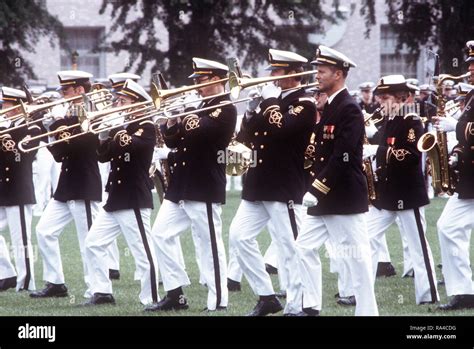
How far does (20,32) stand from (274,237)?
1676 centimetres

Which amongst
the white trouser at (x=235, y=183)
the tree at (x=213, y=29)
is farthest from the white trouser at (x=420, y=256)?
the tree at (x=213, y=29)

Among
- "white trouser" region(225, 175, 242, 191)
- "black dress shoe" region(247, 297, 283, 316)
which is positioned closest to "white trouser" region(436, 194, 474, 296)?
"black dress shoe" region(247, 297, 283, 316)

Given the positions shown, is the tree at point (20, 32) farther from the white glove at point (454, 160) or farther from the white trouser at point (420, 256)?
the white glove at point (454, 160)

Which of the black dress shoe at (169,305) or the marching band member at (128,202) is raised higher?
the marching band member at (128,202)

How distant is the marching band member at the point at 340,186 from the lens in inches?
380

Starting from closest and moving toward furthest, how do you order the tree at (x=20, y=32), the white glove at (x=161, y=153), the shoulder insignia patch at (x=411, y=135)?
the shoulder insignia patch at (x=411, y=135), the white glove at (x=161, y=153), the tree at (x=20, y=32)

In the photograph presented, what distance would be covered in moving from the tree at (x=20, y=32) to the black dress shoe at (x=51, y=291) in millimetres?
13465

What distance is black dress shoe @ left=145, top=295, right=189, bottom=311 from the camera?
1148 cm

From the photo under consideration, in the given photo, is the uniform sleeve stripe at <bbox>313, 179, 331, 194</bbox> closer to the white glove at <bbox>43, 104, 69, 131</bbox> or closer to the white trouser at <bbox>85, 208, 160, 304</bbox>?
the white trouser at <bbox>85, 208, 160, 304</bbox>

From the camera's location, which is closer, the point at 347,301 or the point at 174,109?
the point at 174,109

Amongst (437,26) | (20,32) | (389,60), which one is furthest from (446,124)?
(389,60)

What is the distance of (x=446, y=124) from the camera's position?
11.2m

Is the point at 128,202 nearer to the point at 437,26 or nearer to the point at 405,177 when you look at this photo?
the point at 405,177

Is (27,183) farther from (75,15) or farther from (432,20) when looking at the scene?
(75,15)
